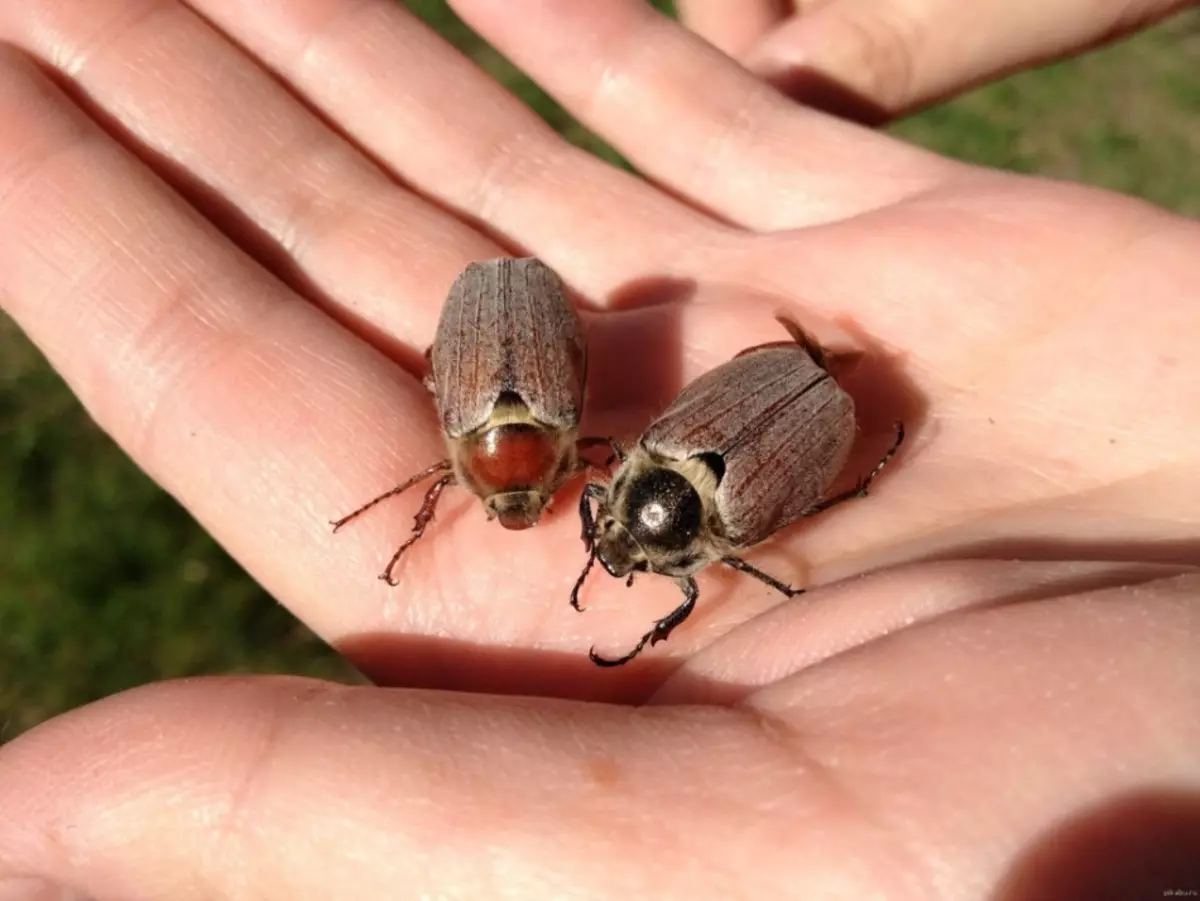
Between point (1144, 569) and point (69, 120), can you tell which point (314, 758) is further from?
point (69, 120)

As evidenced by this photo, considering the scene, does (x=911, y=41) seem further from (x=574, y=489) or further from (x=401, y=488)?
(x=401, y=488)

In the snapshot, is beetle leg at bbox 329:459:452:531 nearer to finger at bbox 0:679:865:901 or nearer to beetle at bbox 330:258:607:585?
beetle at bbox 330:258:607:585

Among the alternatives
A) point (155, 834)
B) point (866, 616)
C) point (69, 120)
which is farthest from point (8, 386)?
point (866, 616)

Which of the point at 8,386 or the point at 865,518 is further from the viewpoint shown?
the point at 8,386

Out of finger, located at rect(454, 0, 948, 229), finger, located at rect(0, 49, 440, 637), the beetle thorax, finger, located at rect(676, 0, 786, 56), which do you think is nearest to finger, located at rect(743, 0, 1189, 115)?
finger, located at rect(676, 0, 786, 56)

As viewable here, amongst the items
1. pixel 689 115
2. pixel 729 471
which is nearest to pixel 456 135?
pixel 689 115
